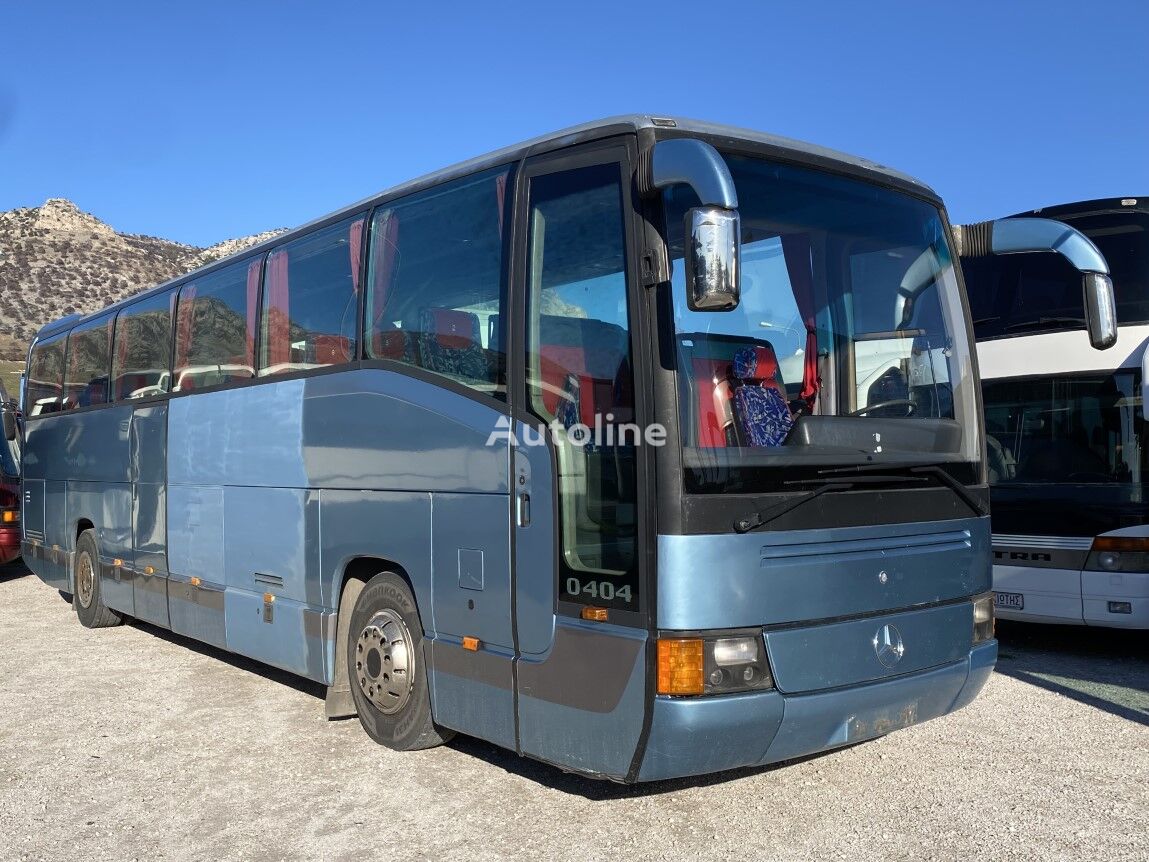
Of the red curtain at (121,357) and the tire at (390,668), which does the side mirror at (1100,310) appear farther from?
the red curtain at (121,357)

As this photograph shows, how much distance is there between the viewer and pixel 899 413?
5.26 meters

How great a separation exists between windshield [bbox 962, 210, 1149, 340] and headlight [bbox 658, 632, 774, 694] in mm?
5398

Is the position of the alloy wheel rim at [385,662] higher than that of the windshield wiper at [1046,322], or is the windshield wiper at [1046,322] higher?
the windshield wiper at [1046,322]

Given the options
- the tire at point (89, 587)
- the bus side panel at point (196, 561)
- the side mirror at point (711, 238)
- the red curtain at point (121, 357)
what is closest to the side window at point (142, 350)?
the red curtain at point (121, 357)

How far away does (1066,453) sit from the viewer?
8.90 metres

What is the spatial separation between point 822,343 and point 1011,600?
480cm

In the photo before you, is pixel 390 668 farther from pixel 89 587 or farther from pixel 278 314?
pixel 89 587

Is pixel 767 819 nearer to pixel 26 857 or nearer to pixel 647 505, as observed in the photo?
pixel 647 505

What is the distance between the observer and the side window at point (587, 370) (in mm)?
4508

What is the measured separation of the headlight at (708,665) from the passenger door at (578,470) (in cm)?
11

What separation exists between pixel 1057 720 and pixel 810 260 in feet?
11.5

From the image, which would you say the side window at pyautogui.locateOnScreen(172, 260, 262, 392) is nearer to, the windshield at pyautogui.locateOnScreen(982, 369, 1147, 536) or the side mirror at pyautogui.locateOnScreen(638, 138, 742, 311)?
the side mirror at pyautogui.locateOnScreen(638, 138, 742, 311)

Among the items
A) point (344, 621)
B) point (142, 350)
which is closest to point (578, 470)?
point (344, 621)

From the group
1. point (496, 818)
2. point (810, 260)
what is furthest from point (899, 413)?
point (496, 818)
